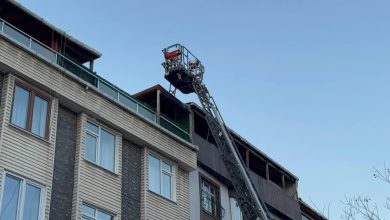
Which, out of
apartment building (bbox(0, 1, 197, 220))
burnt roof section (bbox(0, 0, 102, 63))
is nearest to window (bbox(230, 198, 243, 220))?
apartment building (bbox(0, 1, 197, 220))

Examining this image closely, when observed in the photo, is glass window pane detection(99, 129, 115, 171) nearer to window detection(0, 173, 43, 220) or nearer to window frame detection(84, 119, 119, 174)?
window frame detection(84, 119, 119, 174)

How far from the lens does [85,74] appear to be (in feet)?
75.1

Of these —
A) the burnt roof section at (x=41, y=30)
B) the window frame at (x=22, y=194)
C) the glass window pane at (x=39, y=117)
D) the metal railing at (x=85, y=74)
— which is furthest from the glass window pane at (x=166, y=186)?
the window frame at (x=22, y=194)

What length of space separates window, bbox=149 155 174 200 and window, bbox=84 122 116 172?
2.24 meters

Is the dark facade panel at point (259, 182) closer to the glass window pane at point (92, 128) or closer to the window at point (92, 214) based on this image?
the glass window pane at point (92, 128)

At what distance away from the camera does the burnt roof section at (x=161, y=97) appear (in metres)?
26.9

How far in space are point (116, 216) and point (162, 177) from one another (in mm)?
3717

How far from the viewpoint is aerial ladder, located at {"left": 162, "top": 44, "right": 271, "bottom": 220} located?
25516mm

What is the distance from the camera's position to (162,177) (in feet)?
82.5

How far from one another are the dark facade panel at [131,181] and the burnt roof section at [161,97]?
3.26 metres

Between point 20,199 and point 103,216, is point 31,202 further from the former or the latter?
point 103,216

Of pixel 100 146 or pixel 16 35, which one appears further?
pixel 100 146

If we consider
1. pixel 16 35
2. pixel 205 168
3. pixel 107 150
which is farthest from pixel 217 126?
pixel 16 35

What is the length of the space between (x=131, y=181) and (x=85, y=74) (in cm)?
433
